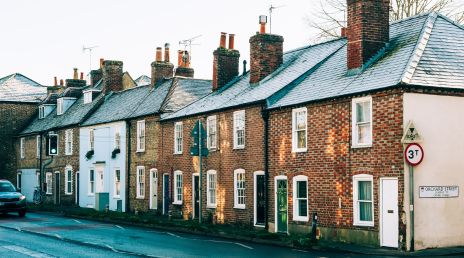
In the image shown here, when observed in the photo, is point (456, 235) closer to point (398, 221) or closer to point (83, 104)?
point (398, 221)

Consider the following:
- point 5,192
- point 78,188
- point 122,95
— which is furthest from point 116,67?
point 5,192

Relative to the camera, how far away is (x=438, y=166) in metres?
22.4

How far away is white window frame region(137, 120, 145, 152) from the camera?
4206cm

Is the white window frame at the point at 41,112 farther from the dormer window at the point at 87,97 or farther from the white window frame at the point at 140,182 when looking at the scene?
the white window frame at the point at 140,182

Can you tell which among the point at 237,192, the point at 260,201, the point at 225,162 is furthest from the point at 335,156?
the point at 225,162

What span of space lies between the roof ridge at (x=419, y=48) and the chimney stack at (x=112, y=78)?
3116 cm

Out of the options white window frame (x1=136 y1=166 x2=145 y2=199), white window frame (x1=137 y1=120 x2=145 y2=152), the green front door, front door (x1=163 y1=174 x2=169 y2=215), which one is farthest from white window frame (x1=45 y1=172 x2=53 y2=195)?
the green front door

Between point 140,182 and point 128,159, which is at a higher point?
point 128,159

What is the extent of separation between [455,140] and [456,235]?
3137 mm

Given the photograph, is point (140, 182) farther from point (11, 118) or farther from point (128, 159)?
point (11, 118)

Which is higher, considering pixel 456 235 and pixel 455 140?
pixel 455 140

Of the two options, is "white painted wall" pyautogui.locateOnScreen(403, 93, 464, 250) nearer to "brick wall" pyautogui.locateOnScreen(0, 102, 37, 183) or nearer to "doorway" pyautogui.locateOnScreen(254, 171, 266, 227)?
"doorway" pyautogui.locateOnScreen(254, 171, 266, 227)

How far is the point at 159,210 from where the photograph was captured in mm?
39281

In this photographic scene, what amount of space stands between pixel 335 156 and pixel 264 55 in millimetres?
10037
